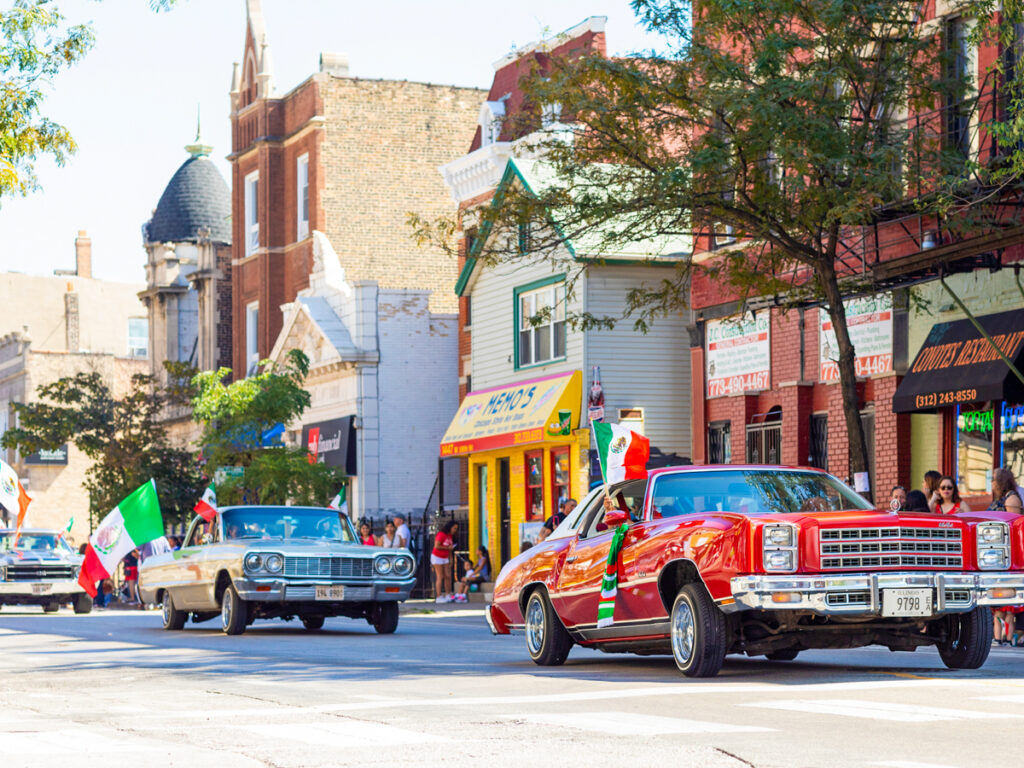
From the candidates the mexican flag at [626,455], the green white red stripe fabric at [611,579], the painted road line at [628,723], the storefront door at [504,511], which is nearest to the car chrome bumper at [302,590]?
the mexican flag at [626,455]

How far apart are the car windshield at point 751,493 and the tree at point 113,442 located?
104 ft

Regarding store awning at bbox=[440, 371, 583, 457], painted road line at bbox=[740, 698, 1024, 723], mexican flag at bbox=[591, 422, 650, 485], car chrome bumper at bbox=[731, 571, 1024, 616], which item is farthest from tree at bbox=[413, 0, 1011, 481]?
store awning at bbox=[440, 371, 583, 457]

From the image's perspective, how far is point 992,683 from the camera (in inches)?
489

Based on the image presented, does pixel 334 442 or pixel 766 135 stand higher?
pixel 766 135

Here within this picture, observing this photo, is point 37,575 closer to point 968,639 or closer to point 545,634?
point 545,634

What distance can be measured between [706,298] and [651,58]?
10341 millimetres

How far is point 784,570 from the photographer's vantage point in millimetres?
12422

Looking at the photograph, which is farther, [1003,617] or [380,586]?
[380,586]

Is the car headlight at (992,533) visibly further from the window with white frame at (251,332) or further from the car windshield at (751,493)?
the window with white frame at (251,332)

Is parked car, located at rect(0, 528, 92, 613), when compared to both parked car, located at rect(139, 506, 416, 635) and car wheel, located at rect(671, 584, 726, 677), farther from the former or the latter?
car wheel, located at rect(671, 584, 726, 677)

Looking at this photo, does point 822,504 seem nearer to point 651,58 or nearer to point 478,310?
point 651,58

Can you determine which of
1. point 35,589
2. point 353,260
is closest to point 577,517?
point 35,589

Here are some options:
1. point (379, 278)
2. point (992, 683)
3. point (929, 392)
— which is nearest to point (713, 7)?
point (929, 392)

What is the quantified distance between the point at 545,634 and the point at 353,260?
33.4m
